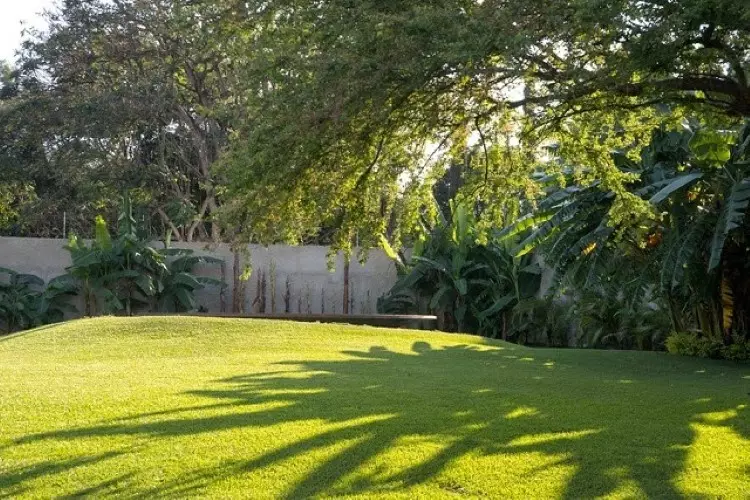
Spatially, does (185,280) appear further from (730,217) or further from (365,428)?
(365,428)

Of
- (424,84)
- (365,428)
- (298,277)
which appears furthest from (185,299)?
(424,84)

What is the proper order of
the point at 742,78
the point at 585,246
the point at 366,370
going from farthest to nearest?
the point at 585,246, the point at 366,370, the point at 742,78

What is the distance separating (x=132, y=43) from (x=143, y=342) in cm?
1114

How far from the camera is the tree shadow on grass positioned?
559 centimetres

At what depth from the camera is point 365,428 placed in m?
6.79

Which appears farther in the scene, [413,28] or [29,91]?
[29,91]

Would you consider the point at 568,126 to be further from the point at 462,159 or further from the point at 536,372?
the point at 536,372

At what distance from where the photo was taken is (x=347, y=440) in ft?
21.0

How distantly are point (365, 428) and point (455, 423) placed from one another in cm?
78

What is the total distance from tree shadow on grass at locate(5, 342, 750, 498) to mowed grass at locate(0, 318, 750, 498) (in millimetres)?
18

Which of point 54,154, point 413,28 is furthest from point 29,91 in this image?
point 413,28

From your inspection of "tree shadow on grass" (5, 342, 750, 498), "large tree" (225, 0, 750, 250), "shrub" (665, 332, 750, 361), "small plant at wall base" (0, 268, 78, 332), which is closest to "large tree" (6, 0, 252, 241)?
"small plant at wall base" (0, 268, 78, 332)

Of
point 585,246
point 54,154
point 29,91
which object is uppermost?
point 29,91

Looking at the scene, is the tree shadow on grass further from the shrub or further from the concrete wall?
the concrete wall
